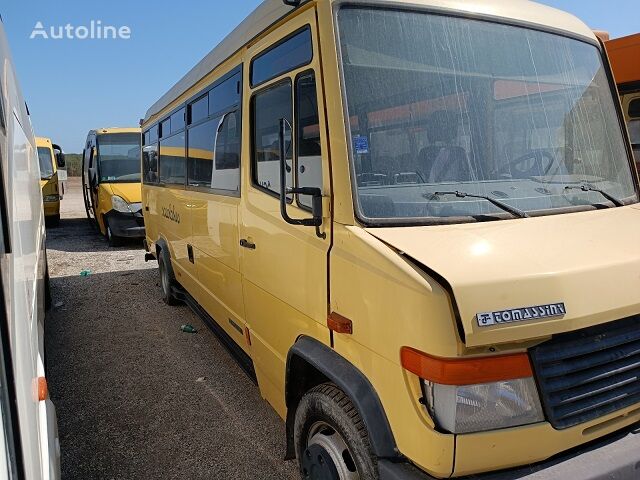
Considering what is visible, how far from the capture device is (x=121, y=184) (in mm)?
11312

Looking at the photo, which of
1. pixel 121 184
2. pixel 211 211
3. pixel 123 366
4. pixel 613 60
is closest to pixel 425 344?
pixel 211 211

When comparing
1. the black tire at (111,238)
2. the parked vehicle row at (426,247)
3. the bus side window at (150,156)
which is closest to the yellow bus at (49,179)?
the black tire at (111,238)

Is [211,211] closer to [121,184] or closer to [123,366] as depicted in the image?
[123,366]

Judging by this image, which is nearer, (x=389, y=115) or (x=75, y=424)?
(x=389, y=115)

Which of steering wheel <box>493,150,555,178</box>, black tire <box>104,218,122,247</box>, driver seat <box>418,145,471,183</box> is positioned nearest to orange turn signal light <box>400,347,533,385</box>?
driver seat <box>418,145,471,183</box>

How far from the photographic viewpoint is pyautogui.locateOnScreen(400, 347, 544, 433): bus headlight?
1739 millimetres

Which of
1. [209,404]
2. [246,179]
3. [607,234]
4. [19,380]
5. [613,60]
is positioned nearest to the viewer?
[19,380]

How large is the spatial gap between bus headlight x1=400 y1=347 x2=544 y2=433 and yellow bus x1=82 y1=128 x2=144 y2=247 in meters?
10.2

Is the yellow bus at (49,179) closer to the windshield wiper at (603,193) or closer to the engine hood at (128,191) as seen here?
the engine hood at (128,191)

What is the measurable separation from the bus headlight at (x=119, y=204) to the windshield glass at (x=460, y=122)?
967 cm

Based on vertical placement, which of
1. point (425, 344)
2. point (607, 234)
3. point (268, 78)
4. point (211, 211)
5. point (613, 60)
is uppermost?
point (613, 60)

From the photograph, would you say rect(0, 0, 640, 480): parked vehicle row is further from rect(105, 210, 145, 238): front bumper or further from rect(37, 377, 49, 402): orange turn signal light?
rect(105, 210, 145, 238): front bumper

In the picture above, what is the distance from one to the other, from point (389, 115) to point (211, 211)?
2316mm

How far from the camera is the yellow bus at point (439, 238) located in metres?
1.78
